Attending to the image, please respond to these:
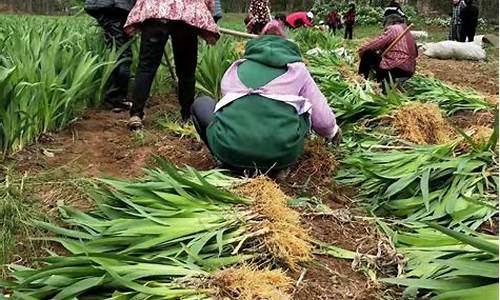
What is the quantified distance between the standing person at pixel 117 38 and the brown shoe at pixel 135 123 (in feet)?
1.65

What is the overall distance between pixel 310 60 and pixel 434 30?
14706 millimetres

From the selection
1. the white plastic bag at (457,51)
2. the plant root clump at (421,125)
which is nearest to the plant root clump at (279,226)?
the plant root clump at (421,125)

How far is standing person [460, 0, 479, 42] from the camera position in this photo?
39.2 feet

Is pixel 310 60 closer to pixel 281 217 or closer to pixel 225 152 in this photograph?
pixel 225 152

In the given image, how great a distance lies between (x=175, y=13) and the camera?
11.2ft

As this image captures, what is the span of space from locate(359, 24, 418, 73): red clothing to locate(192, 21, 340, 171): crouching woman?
8.21 feet

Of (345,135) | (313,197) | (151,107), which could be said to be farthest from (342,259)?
(151,107)

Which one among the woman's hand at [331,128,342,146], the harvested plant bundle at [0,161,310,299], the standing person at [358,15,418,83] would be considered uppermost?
the harvested plant bundle at [0,161,310,299]

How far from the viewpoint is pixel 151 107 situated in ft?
14.2

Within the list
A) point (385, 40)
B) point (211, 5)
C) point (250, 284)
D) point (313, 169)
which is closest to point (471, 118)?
point (385, 40)

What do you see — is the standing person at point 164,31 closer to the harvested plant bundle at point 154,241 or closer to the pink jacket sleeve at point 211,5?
the pink jacket sleeve at point 211,5

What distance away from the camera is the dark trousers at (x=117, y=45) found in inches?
162

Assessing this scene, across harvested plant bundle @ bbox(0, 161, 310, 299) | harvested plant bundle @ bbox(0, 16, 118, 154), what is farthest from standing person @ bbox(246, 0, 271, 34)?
harvested plant bundle @ bbox(0, 161, 310, 299)

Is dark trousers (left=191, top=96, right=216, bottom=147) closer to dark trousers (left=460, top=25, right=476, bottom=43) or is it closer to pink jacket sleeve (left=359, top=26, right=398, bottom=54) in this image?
pink jacket sleeve (left=359, top=26, right=398, bottom=54)
